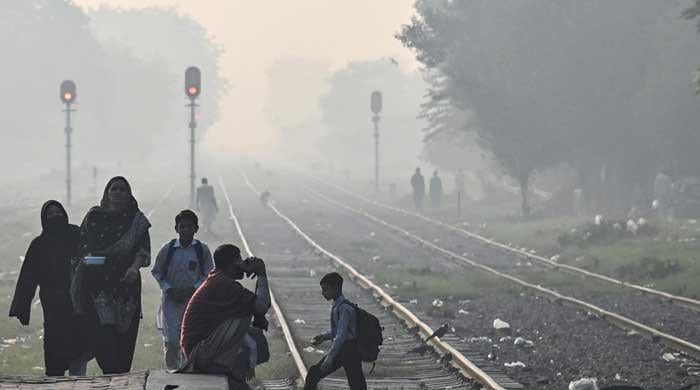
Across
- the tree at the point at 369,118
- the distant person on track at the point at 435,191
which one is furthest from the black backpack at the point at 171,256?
the tree at the point at 369,118

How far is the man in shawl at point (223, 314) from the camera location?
7.45 meters

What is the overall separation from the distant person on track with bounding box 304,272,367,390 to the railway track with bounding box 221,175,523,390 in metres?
2.31

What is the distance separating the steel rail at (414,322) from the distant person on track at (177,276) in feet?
10.5

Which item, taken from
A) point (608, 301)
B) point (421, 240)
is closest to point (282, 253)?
point (421, 240)

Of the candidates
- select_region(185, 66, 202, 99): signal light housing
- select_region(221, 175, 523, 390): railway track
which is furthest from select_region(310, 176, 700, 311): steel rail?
select_region(185, 66, 202, 99): signal light housing

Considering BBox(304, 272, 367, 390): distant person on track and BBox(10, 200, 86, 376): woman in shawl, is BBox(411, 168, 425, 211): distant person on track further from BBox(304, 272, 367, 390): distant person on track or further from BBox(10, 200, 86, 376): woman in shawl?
BBox(304, 272, 367, 390): distant person on track

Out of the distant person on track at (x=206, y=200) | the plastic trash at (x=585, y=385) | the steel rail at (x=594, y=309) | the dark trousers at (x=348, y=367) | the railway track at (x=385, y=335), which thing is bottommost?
the railway track at (x=385, y=335)

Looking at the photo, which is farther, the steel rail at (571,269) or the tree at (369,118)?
the tree at (369,118)

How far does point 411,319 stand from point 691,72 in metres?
20.1

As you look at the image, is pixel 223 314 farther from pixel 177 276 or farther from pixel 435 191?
pixel 435 191

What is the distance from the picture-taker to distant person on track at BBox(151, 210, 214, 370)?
9.15m

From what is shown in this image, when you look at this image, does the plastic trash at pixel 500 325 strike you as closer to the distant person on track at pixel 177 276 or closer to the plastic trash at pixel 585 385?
the plastic trash at pixel 585 385

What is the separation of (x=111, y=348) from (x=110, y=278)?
586mm

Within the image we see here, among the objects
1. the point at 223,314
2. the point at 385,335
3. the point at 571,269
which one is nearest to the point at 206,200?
the point at 571,269
